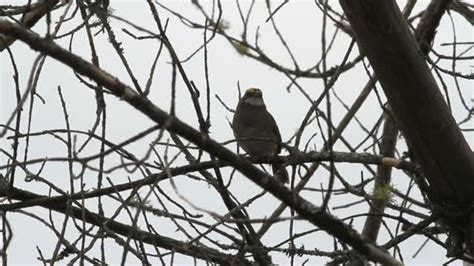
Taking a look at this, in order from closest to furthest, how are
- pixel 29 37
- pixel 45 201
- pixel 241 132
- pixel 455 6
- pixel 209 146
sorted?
pixel 29 37 → pixel 209 146 → pixel 45 201 → pixel 455 6 → pixel 241 132

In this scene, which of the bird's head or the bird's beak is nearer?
the bird's head

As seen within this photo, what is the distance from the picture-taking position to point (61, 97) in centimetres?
320

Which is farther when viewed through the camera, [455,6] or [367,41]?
[455,6]

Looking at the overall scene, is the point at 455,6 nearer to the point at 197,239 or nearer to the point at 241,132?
the point at 197,239

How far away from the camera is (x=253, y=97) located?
6.30 meters

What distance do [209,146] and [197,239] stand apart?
3.31 ft

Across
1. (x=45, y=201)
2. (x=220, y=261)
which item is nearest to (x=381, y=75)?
(x=220, y=261)

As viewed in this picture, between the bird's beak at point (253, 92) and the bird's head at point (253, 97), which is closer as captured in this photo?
the bird's head at point (253, 97)

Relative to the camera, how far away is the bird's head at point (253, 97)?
6.18 meters

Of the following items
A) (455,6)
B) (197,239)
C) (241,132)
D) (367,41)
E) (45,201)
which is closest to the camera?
(367,41)

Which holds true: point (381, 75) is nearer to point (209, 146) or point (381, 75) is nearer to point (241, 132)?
point (209, 146)

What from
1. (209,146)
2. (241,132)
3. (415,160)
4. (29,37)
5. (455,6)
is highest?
(241,132)

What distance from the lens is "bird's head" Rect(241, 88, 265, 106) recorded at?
6.18m

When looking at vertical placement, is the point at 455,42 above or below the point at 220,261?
above
